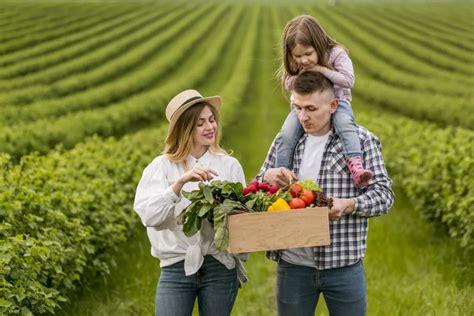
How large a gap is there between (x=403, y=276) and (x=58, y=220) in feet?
10.7

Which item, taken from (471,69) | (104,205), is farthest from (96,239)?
(471,69)

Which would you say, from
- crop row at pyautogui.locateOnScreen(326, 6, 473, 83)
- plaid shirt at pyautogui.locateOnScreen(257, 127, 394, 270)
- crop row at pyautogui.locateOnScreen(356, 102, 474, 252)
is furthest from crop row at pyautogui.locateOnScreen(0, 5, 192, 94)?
plaid shirt at pyautogui.locateOnScreen(257, 127, 394, 270)

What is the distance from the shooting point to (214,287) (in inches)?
143

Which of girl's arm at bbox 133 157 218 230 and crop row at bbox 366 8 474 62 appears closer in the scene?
girl's arm at bbox 133 157 218 230

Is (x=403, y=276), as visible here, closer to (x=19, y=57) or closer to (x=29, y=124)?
(x=29, y=124)

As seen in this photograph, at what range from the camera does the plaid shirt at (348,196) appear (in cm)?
355

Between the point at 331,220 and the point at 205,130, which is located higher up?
the point at 205,130

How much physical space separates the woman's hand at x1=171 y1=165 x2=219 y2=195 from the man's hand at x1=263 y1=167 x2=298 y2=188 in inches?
11.7

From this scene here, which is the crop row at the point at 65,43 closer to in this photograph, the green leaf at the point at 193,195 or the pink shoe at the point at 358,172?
the green leaf at the point at 193,195

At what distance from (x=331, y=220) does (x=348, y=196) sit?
0.18m

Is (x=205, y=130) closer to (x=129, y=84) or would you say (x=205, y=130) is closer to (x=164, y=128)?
(x=164, y=128)

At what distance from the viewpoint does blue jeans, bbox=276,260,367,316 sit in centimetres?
361

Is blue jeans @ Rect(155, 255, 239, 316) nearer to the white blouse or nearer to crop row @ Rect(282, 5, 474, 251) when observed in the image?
the white blouse

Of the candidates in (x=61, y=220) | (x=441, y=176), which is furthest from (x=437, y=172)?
(x=61, y=220)
